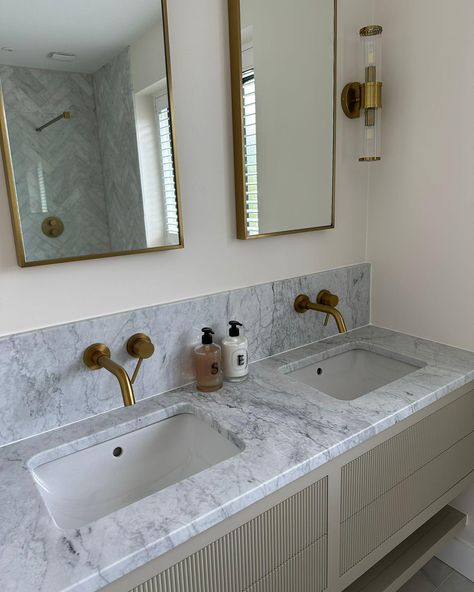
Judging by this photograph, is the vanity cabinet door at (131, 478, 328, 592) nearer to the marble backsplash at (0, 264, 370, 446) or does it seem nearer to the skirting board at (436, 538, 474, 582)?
the marble backsplash at (0, 264, 370, 446)

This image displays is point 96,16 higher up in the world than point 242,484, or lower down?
higher up

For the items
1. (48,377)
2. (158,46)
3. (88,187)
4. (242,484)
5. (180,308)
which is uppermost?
(158,46)

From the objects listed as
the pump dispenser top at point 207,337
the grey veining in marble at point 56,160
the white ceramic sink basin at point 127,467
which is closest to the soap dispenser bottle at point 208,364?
the pump dispenser top at point 207,337

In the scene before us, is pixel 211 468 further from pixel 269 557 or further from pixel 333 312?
pixel 333 312

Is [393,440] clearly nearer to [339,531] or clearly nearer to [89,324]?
[339,531]

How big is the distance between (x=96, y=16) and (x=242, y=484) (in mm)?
1085

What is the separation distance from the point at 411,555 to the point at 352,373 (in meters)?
0.60

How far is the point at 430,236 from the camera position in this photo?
5.32 feet

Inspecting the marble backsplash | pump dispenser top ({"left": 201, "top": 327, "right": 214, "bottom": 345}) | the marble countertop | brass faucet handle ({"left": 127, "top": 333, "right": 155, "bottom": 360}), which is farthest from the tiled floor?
brass faucet handle ({"left": 127, "top": 333, "right": 155, "bottom": 360})

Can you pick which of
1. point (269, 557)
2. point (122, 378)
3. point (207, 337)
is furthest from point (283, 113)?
point (269, 557)

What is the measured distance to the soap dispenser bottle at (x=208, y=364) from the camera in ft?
4.35

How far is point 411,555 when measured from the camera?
1543 mm

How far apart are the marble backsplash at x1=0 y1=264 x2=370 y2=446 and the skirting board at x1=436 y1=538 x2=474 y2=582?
0.91 metres

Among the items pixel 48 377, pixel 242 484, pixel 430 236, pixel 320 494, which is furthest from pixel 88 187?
pixel 430 236
